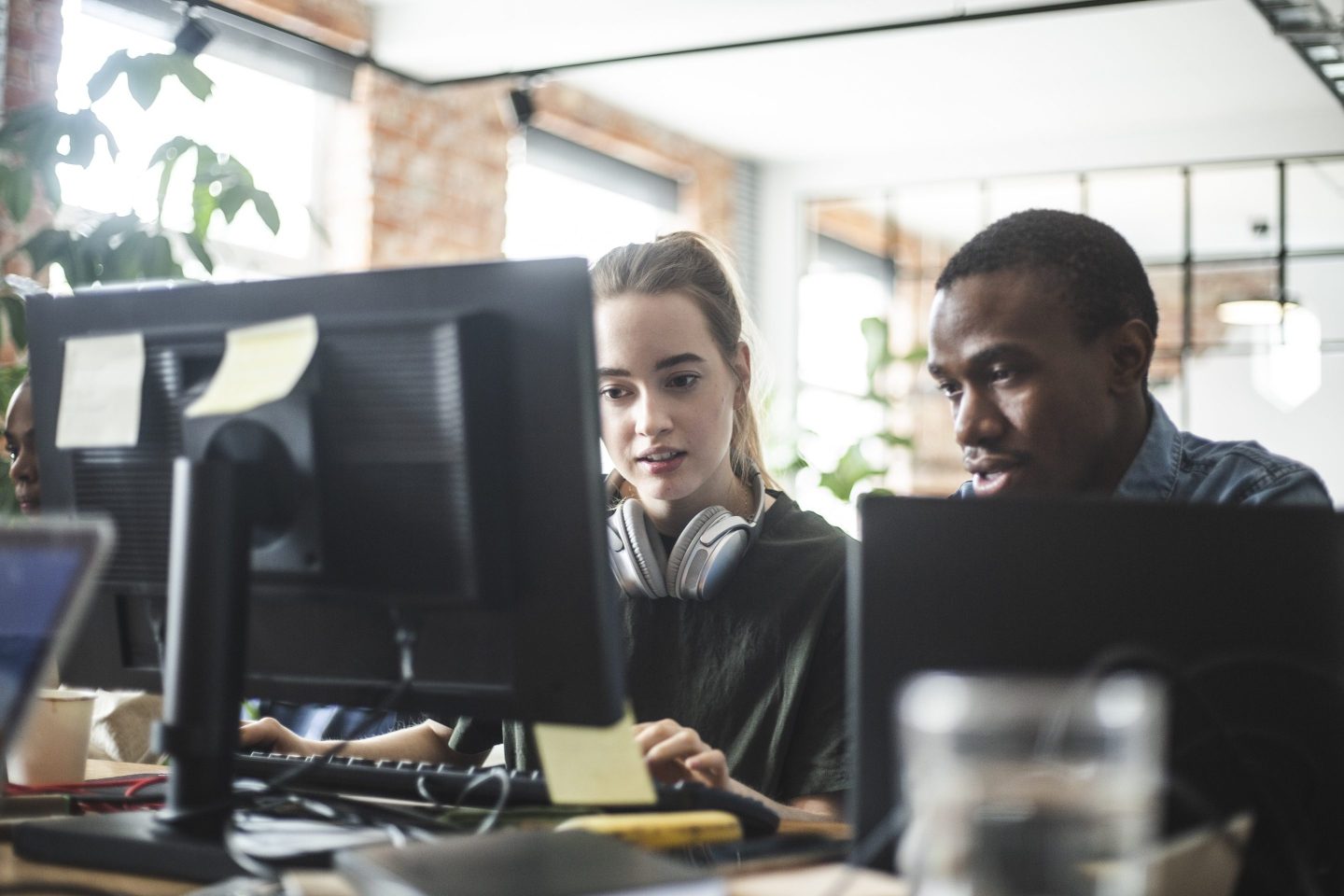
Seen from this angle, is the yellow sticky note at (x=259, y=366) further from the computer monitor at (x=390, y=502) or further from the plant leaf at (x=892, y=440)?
the plant leaf at (x=892, y=440)

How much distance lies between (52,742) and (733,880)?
2.44 ft

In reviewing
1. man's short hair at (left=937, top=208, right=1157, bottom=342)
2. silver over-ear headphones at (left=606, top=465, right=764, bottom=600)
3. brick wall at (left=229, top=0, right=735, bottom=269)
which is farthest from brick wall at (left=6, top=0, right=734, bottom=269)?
man's short hair at (left=937, top=208, right=1157, bottom=342)

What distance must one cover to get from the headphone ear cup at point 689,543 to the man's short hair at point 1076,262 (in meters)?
0.40

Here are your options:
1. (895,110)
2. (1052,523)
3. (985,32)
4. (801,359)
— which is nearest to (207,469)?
(1052,523)

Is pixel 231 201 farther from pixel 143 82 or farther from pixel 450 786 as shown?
pixel 450 786

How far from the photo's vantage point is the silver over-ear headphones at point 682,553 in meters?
1.64

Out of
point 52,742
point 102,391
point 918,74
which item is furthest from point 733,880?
point 918,74

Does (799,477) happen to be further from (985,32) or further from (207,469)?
(207,469)

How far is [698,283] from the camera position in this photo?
1816 mm

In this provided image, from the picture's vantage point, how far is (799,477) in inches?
257

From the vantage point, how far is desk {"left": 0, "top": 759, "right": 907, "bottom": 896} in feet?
2.65

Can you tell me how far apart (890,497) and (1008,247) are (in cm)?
79

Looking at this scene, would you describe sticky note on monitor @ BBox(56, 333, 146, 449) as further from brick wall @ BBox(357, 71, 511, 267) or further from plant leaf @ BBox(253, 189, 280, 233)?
brick wall @ BBox(357, 71, 511, 267)

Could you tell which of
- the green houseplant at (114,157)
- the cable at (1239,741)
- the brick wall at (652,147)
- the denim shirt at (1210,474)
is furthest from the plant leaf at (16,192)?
the brick wall at (652,147)
